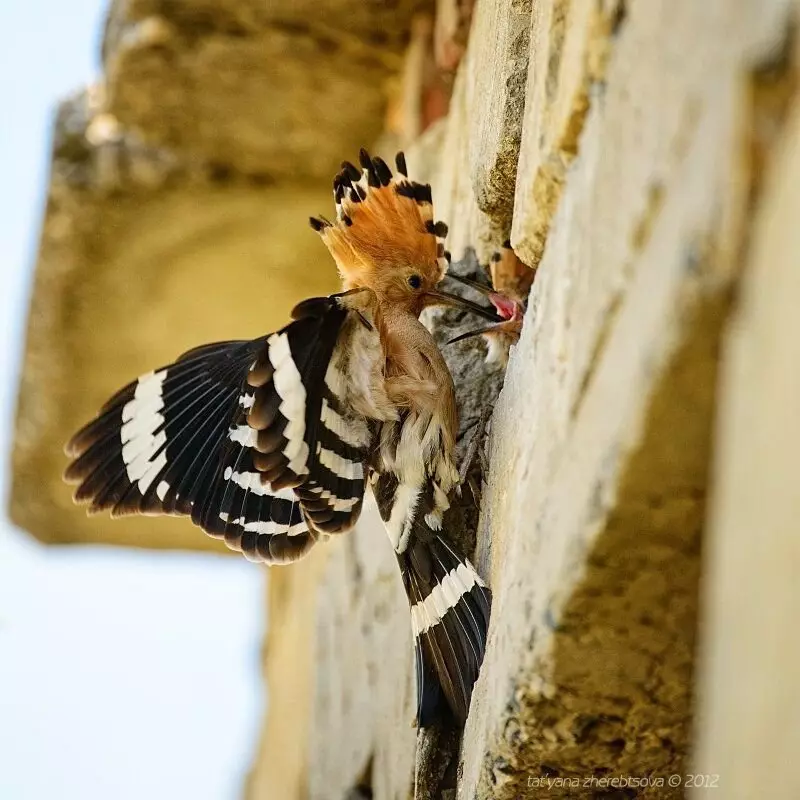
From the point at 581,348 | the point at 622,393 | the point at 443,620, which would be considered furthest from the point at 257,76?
the point at 622,393

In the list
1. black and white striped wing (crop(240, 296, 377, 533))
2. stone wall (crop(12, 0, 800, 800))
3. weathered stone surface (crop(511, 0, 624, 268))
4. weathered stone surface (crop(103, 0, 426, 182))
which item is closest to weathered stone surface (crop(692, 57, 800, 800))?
stone wall (crop(12, 0, 800, 800))

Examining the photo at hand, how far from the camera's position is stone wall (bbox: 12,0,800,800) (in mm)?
555

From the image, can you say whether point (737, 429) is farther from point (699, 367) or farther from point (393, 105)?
point (393, 105)

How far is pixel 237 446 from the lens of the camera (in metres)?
1.39

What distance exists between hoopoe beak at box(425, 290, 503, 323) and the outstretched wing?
198mm

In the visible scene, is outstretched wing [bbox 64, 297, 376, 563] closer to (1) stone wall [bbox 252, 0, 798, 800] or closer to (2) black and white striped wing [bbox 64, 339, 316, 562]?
(2) black and white striped wing [bbox 64, 339, 316, 562]

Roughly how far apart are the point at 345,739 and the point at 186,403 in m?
0.69

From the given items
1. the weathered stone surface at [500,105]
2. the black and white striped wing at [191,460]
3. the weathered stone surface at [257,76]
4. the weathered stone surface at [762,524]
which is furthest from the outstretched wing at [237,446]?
the weathered stone surface at [257,76]

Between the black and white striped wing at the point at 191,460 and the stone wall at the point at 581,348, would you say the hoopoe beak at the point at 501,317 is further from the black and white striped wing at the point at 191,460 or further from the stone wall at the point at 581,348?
the black and white striped wing at the point at 191,460

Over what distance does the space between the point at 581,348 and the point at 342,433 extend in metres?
0.47

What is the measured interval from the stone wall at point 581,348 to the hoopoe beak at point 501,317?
0.04 metres

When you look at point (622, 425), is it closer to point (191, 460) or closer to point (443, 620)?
point (443, 620)

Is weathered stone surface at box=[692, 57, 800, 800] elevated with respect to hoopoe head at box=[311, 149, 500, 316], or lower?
lower

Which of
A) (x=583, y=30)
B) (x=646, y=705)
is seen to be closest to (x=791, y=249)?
(x=583, y=30)
